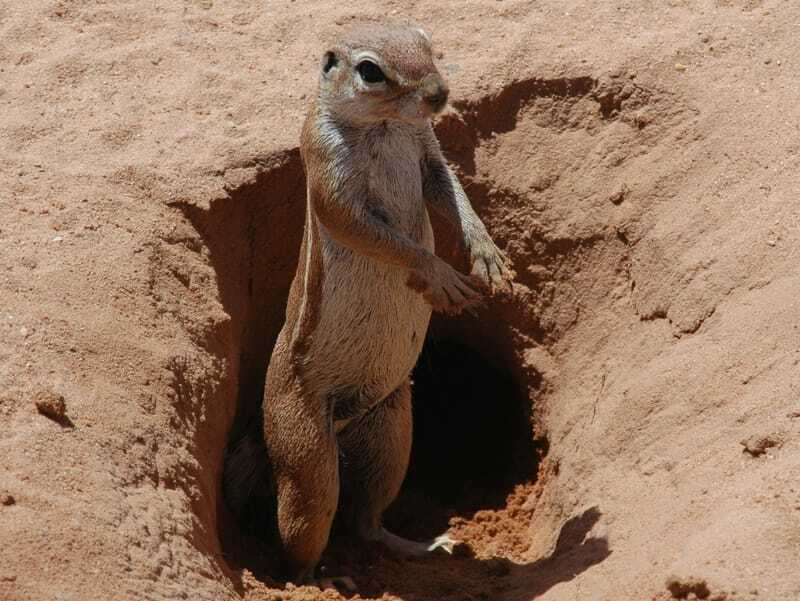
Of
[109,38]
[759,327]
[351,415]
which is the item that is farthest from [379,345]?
[109,38]

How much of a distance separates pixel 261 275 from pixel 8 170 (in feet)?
5.18

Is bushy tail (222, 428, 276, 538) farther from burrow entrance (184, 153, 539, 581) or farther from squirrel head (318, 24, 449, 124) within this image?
squirrel head (318, 24, 449, 124)

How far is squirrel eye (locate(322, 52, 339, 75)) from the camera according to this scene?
→ 18.2ft

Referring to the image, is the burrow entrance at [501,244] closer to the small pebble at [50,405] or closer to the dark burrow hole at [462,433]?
the dark burrow hole at [462,433]

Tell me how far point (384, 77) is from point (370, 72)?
3.0 inches

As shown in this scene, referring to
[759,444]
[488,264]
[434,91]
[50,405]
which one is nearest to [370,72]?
[434,91]

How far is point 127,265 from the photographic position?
622cm

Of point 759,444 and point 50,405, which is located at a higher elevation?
point 759,444

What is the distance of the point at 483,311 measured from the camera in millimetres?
7879

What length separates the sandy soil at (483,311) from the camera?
192 inches

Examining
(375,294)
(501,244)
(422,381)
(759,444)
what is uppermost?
(501,244)

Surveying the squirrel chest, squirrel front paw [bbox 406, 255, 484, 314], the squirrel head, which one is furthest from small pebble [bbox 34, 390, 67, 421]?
the squirrel head

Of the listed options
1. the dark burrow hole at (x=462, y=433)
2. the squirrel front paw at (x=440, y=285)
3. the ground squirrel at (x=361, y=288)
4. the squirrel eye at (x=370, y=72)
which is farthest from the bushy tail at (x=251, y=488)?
the squirrel eye at (x=370, y=72)

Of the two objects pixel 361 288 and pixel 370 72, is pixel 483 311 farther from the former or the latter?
pixel 370 72
